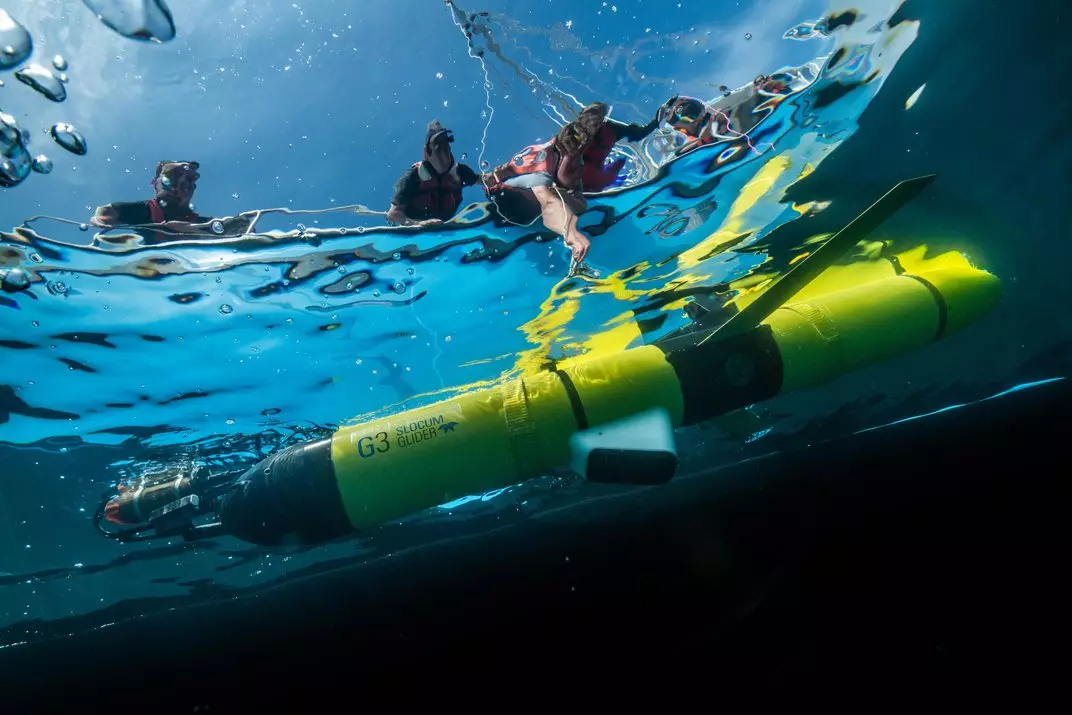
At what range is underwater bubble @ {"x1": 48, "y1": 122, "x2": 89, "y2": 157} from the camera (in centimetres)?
330

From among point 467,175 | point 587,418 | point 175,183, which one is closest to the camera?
point 175,183

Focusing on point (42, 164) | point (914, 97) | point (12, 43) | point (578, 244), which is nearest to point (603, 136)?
point (578, 244)

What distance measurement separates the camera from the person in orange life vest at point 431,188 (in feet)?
14.4

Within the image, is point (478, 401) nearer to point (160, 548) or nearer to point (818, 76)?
point (818, 76)

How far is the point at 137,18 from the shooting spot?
9.74ft

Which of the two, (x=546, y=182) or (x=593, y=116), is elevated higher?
(x=593, y=116)

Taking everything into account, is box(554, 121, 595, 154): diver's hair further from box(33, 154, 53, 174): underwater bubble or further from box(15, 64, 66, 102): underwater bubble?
box(33, 154, 53, 174): underwater bubble

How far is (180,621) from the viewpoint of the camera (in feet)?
16.0

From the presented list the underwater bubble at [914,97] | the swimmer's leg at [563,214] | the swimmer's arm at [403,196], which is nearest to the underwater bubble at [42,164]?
the swimmer's arm at [403,196]

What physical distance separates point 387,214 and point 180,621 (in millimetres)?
5282

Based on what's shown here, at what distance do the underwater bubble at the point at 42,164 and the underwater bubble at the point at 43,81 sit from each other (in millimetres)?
Result: 611

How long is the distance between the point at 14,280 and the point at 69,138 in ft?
8.15

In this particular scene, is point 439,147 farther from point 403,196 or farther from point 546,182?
point 546,182

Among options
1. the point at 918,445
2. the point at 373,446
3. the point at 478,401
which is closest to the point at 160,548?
the point at 373,446
